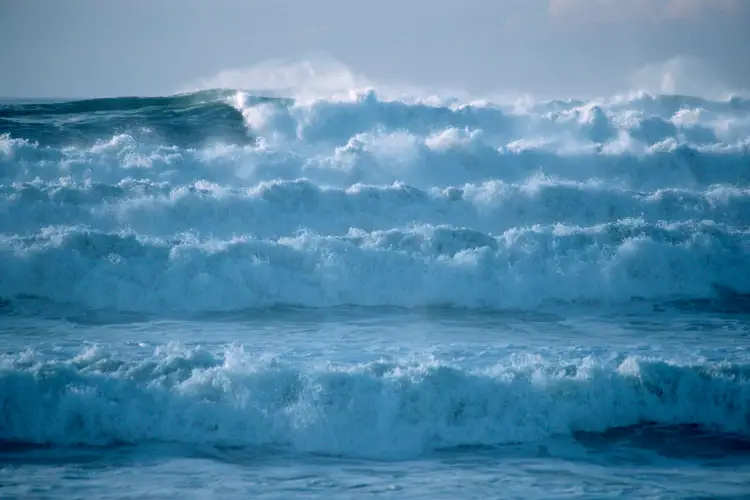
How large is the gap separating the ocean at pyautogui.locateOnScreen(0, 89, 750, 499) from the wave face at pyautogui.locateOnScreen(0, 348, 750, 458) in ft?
0.06

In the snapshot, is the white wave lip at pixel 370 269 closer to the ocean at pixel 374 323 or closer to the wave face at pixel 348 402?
the ocean at pixel 374 323

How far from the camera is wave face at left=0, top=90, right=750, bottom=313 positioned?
10891mm

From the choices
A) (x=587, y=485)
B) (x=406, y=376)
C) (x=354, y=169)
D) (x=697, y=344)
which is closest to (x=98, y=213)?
(x=354, y=169)

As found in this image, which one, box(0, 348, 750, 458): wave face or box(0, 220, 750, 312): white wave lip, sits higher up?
box(0, 220, 750, 312): white wave lip

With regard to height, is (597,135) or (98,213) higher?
(597,135)

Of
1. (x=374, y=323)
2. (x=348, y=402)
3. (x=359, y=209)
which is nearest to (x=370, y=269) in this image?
(x=374, y=323)

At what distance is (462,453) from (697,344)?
379 centimetres

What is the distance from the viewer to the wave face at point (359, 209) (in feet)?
35.7

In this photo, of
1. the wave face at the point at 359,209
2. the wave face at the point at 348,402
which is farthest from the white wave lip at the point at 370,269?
the wave face at the point at 348,402

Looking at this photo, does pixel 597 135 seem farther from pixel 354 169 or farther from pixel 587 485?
pixel 587 485

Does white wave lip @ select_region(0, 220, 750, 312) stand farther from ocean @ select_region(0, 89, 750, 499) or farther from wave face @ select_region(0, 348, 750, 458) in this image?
wave face @ select_region(0, 348, 750, 458)

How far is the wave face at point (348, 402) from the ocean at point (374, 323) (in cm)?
2

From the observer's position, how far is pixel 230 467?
19.2 ft

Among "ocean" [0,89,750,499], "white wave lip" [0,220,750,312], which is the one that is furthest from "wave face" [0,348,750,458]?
"white wave lip" [0,220,750,312]
